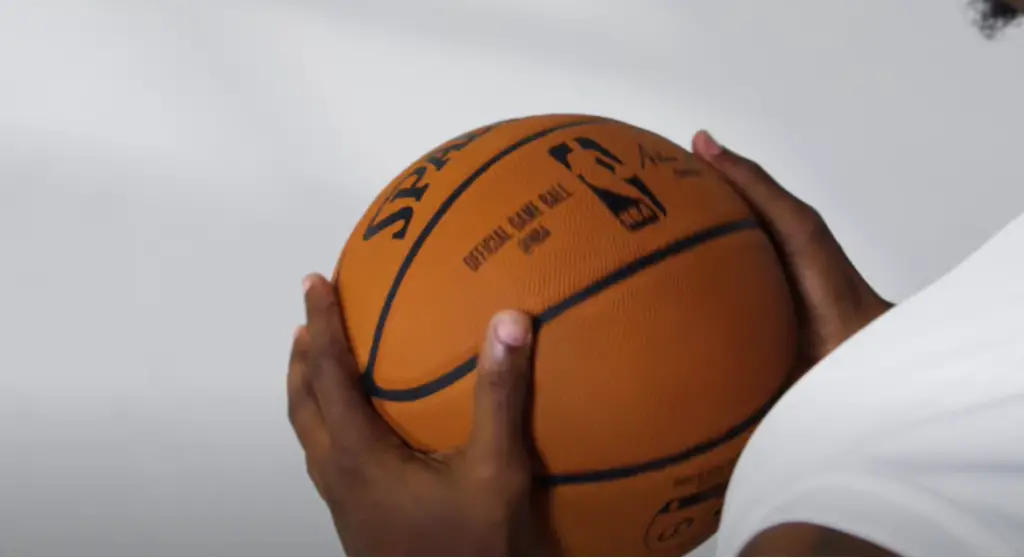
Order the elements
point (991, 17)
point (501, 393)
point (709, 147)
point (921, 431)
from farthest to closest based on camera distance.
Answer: point (991, 17) → point (709, 147) → point (501, 393) → point (921, 431)

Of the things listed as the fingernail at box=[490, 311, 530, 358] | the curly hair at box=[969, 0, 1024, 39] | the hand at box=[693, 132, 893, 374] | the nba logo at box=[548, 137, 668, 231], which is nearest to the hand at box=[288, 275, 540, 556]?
the fingernail at box=[490, 311, 530, 358]

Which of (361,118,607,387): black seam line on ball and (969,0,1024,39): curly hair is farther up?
(969,0,1024,39): curly hair

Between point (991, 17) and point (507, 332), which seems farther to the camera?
point (991, 17)

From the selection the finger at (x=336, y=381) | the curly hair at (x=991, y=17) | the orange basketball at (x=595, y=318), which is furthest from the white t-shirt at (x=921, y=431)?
the curly hair at (x=991, y=17)

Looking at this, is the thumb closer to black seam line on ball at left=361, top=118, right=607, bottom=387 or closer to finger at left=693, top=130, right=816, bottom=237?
finger at left=693, top=130, right=816, bottom=237

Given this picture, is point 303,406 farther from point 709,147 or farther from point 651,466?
point 709,147

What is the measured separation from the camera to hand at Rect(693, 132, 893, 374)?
0.73 meters

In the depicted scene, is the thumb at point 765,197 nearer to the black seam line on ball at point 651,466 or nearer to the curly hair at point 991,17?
the black seam line on ball at point 651,466

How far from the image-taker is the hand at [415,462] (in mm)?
535

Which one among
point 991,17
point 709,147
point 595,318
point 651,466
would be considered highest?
point 991,17

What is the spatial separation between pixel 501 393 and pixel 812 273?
1.18ft

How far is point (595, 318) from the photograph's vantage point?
22.4 inches

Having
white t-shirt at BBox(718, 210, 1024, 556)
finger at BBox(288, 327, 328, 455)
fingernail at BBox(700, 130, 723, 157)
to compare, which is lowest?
white t-shirt at BBox(718, 210, 1024, 556)

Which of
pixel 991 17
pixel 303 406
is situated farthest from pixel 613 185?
pixel 991 17
